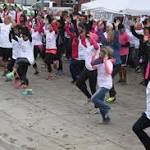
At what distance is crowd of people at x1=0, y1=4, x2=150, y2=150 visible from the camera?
9.71 meters

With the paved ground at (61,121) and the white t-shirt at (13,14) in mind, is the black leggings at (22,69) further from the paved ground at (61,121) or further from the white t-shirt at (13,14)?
the white t-shirt at (13,14)

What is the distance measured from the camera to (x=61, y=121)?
9.92m

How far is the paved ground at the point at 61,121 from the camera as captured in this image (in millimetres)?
8469

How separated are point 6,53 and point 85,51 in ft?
15.5

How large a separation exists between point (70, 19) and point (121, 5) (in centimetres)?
176

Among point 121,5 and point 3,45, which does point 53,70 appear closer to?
point 3,45

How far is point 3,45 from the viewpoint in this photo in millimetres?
15297

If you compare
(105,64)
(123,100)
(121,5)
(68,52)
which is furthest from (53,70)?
(105,64)

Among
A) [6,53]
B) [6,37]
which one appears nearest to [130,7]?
[6,37]

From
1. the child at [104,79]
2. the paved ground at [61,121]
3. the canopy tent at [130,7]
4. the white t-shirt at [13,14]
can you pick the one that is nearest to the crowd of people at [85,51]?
the child at [104,79]

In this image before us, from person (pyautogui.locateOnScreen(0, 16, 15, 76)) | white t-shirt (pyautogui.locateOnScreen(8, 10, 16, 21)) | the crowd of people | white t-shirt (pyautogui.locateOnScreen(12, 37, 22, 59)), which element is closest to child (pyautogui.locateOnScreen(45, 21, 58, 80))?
the crowd of people

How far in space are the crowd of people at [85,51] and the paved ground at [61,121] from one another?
0.39 meters

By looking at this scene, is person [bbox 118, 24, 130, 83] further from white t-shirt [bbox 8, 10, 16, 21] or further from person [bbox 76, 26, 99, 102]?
white t-shirt [bbox 8, 10, 16, 21]

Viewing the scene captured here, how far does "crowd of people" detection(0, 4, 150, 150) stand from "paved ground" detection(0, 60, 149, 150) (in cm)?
39
